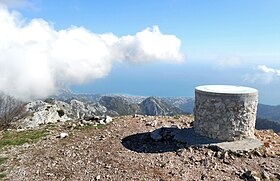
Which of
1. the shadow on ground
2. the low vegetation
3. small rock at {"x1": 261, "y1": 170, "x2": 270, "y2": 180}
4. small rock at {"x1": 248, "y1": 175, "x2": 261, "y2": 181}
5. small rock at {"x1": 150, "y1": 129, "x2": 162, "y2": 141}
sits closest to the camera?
small rock at {"x1": 248, "y1": 175, "x2": 261, "y2": 181}

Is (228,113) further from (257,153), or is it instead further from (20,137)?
(20,137)

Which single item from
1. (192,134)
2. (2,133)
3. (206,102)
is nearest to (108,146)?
(192,134)

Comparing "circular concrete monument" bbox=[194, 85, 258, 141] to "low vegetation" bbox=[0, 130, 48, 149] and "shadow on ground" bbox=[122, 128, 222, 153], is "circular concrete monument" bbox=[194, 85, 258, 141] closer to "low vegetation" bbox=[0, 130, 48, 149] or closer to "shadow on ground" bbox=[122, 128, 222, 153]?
"shadow on ground" bbox=[122, 128, 222, 153]

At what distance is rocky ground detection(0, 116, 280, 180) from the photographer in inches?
502

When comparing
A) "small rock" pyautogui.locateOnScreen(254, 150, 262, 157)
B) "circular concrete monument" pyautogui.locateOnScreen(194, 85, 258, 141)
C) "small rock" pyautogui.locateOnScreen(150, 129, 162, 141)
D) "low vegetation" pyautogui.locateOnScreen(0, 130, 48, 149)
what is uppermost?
"circular concrete monument" pyautogui.locateOnScreen(194, 85, 258, 141)

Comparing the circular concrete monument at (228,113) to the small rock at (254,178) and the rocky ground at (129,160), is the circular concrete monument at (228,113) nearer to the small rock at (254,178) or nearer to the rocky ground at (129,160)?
the rocky ground at (129,160)

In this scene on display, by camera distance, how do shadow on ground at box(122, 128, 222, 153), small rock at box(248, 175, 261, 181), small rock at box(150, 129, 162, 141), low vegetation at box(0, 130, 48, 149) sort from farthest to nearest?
low vegetation at box(0, 130, 48, 149) < small rock at box(150, 129, 162, 141) < shadow on ground at box(122, 128, 222, 153) < small rock at box(248, 175, 261, 181)

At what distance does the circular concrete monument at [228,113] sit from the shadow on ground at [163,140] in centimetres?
77

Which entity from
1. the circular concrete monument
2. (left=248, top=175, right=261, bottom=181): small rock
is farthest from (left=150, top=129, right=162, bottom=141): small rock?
(left=248, top=175, right=261, bottom=181): small rock

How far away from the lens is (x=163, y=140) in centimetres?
1661

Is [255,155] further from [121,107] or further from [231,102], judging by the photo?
[121,107]

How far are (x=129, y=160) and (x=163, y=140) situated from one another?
325 cm

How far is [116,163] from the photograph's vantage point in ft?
44.9

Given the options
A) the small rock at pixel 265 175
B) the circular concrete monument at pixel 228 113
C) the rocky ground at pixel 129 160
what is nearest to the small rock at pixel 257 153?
the rocky ground at pixel 129 160
